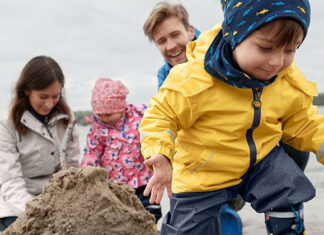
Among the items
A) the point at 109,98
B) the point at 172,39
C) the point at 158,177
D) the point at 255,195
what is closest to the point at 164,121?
the point at 158,177

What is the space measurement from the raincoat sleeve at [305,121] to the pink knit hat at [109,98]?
1.83 meters

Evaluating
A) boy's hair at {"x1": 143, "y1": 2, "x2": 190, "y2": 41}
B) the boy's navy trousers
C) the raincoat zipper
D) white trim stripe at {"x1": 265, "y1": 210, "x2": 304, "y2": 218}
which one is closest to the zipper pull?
the raincoat zipper

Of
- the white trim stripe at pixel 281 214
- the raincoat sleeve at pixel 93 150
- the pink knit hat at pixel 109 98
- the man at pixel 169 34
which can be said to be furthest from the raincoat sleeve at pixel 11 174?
the white trim stripe at pixel 281 214

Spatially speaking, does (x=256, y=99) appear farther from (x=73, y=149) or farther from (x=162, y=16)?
(x=73, y=149)

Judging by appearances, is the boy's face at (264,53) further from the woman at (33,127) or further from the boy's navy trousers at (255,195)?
the woman at (33,127)

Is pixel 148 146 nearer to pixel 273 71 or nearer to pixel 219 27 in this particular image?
pixel 273 71

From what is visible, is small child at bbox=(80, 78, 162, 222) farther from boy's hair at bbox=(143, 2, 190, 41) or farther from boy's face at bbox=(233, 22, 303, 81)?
boy's face at bbox=(233, 22, 303, 81)

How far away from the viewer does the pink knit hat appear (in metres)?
3.51

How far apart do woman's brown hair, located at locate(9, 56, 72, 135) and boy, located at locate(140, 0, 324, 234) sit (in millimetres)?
1504

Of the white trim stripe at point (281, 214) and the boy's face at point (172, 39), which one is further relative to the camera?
the boy's face at point (172, 39)

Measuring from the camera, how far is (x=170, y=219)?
6.79ft

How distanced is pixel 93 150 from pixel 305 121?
2.03 m

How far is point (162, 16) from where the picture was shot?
10.6 ft

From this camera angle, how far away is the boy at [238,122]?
1598mm
